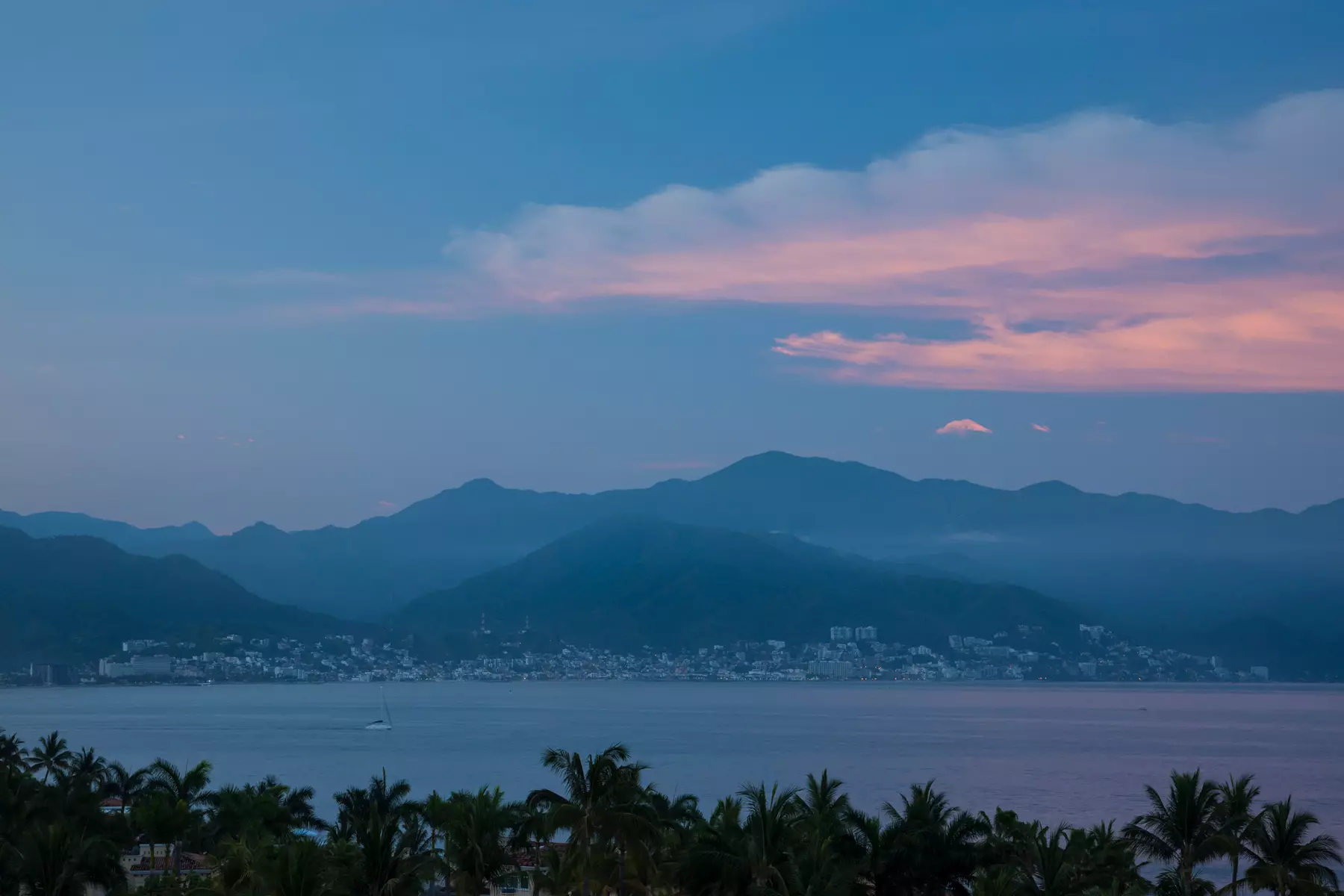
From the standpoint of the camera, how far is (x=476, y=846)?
37.9 meters

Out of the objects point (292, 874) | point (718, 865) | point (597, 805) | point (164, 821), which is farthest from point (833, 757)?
point (292, 874)

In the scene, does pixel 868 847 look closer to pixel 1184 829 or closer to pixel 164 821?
pixel 1184 829

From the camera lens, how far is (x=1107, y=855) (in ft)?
118

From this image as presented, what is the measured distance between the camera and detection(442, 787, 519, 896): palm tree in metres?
38.3

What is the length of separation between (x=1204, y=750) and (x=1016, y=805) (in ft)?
227

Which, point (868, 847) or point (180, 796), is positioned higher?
point (868, 847)

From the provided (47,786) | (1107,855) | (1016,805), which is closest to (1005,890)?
(1107,855)

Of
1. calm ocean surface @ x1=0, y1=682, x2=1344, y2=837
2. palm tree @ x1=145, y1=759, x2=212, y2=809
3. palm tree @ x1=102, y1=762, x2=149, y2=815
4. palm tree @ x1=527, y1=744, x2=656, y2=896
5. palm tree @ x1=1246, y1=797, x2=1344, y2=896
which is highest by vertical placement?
palm tree @ x1=527, y1=744, x2=656, y2=896

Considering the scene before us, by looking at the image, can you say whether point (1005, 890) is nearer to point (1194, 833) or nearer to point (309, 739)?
point (1194, 833)

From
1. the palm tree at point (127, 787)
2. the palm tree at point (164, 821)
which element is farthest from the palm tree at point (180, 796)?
the palm tree at point (127, 787)

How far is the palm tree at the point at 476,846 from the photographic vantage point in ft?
126

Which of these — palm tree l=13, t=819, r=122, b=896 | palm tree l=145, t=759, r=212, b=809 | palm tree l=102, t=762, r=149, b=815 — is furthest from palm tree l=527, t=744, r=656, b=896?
palm tree l=102, t=762, r=149, b=815

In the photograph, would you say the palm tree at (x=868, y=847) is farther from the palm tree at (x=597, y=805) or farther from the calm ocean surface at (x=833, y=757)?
the calm ocean surface at (x=833, y=757)

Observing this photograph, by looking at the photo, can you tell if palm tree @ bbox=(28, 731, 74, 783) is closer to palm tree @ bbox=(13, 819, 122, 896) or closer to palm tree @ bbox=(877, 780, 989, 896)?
palm tree @ bbox=(13, 819, 122, 896)
